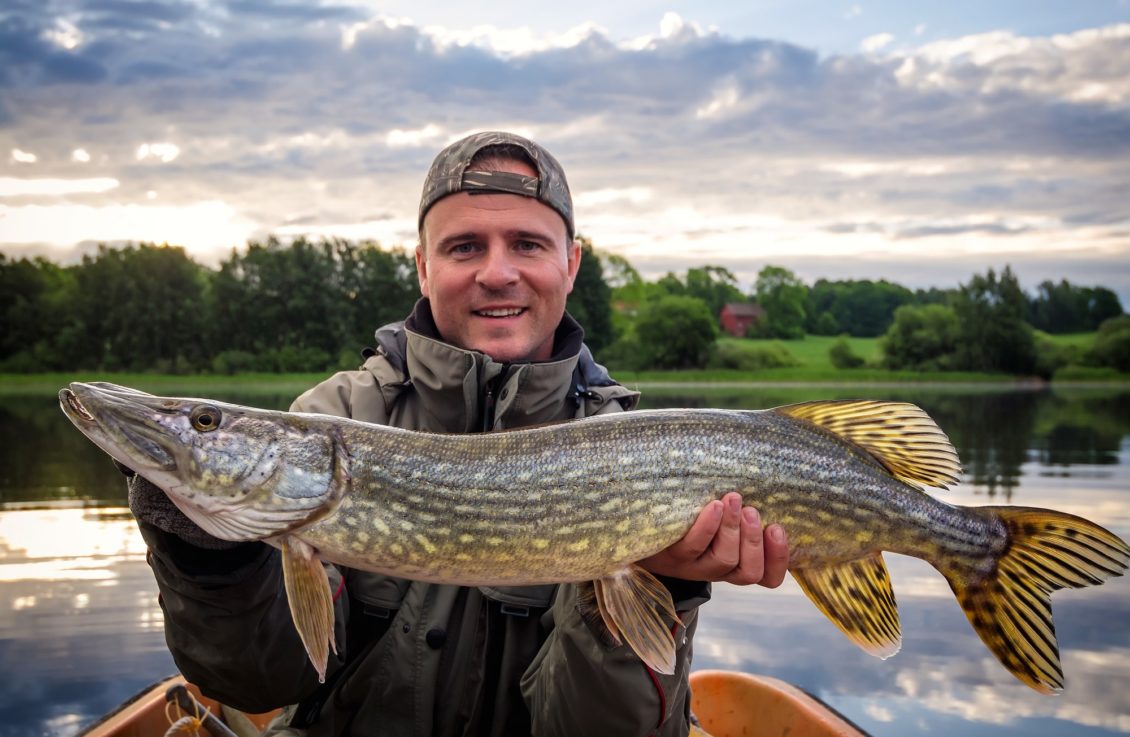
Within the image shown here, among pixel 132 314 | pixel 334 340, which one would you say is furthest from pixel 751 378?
pixel 132 314

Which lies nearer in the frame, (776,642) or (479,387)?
(479,387)

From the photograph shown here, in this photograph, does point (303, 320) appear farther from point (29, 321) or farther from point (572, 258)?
point (572, 258)

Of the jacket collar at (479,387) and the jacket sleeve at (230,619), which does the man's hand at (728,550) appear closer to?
the jacket collar at (479,387)

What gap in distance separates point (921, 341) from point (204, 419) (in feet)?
165

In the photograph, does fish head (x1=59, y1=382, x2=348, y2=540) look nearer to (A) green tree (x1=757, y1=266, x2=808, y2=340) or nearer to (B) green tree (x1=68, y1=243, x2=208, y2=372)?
(B) green tree (x1=68, y1=243, x2=208, y2=372)

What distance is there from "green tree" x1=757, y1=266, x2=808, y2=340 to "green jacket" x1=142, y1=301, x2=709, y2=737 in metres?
66.4

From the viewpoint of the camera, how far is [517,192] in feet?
9.31

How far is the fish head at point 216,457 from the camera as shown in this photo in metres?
1.98

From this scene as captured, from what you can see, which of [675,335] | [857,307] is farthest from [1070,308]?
[675,335]

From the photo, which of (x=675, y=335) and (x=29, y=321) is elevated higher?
(x=29, y=321)

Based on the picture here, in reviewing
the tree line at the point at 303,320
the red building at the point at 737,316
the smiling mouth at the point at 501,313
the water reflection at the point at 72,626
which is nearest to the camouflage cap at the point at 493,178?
the smiling mouth at the point at 501,313

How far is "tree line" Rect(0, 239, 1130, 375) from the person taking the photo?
42219mm

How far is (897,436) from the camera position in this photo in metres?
2.39

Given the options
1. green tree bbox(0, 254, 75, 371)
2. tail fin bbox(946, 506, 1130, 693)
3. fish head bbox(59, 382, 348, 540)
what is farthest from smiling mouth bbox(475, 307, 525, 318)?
green tree bbox(0, 254, 75, 371)
